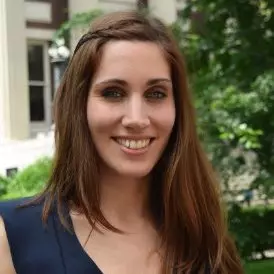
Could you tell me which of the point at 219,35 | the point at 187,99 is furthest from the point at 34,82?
the point at 187,99

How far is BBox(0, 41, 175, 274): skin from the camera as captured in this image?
1519 mm

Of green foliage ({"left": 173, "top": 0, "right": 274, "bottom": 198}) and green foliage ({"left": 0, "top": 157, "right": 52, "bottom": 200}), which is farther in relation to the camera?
green foliage ({"left": 0, "top": 157, "right": 52, "bottom": 200})

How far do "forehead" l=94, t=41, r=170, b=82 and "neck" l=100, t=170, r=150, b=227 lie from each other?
0.87 feet

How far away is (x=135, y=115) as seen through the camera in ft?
4.97

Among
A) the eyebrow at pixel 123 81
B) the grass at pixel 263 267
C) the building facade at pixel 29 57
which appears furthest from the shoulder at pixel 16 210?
the building facade at pixel 29 57

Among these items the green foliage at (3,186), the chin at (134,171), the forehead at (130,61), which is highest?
the forehead at (130,61)

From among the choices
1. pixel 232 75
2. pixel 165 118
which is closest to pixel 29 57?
pixel 232 75

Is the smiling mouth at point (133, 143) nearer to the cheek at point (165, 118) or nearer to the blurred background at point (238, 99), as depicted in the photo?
the cheek at point (165, 118)

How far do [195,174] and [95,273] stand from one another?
0.40m

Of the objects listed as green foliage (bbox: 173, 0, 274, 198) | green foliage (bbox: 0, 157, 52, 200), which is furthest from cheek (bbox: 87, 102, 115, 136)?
green foliage (bbox: 0, 157, 52, 200)

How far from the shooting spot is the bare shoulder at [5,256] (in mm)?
1449

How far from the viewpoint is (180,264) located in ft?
5.31

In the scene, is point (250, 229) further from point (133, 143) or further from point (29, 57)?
point (29, 57)

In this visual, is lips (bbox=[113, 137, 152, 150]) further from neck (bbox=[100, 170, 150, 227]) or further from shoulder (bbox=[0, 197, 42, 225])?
shoulder (bbox=[0, 197, 42, 225])
